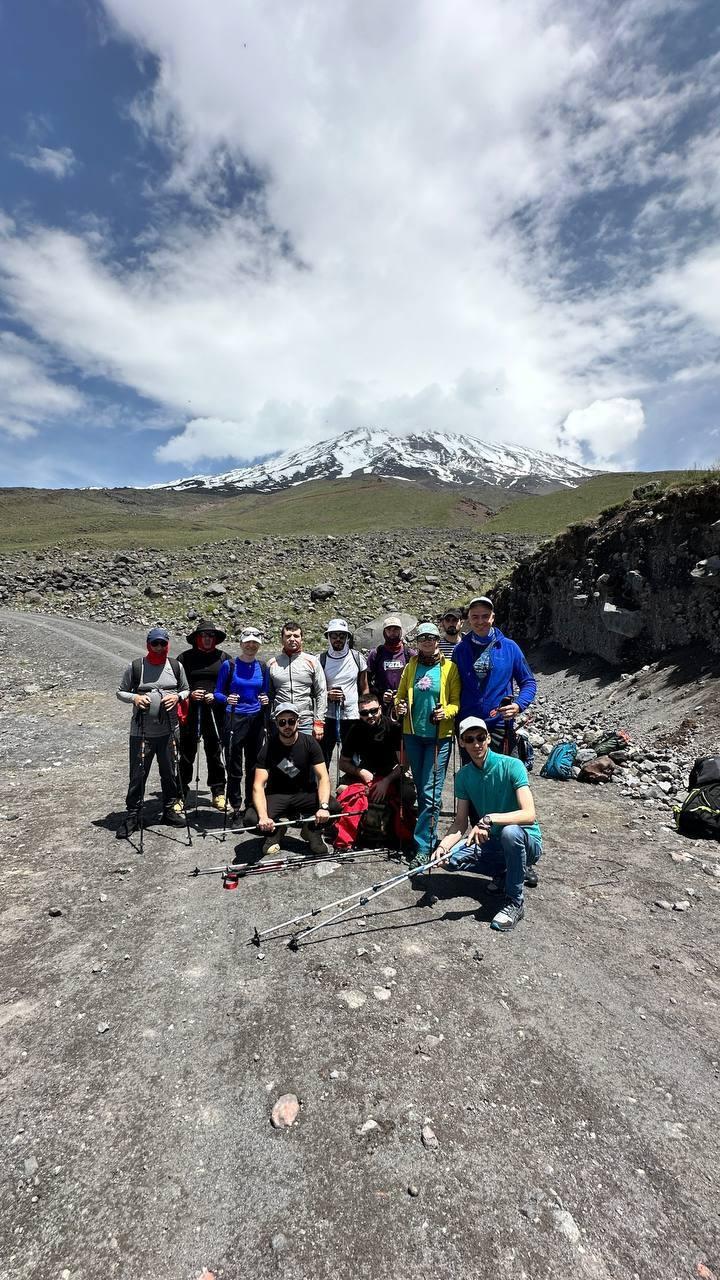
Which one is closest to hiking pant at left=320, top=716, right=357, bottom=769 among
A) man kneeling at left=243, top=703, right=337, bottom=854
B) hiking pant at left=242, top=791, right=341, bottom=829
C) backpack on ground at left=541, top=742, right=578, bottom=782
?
man kneeling at left=243, top=703, right=337, bottom=854

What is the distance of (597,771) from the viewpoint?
10.5 m

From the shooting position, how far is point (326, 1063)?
13.0 feet

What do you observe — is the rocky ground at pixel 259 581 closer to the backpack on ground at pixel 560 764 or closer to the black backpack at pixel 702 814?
the backpack on ground at pixel 560 764

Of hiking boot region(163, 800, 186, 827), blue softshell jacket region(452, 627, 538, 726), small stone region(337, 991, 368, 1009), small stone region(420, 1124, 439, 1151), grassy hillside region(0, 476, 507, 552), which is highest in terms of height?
grassy hillside region(0, 476, 507, 552)

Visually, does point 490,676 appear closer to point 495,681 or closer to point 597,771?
point 495,681

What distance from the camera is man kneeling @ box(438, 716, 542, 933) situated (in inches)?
223

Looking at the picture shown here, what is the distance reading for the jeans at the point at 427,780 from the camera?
6.89 meters

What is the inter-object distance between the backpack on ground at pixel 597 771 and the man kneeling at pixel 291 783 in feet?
19.3

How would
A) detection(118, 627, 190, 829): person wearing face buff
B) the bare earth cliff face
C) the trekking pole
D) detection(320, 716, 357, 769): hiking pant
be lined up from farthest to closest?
1. the bare earth cliff face
2. detection(320, 716, 357, 769): hiking pant
3. detection(118, 627, 190, 829): person wearing face buff
4. the trekking pole

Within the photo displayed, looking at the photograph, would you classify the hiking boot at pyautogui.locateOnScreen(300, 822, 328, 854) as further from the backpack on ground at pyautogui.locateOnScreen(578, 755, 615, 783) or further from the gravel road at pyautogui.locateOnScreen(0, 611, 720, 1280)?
the backpack on ground at pyautogui.locateOnScreen(578, 755, 615, 783)

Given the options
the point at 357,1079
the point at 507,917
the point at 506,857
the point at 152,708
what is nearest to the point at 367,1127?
the point at 357,1079

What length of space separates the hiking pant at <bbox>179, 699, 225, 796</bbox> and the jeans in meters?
3.26

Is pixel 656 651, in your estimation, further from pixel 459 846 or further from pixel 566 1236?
pixel 566 1236

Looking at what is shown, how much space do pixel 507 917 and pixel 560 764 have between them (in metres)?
6.14
